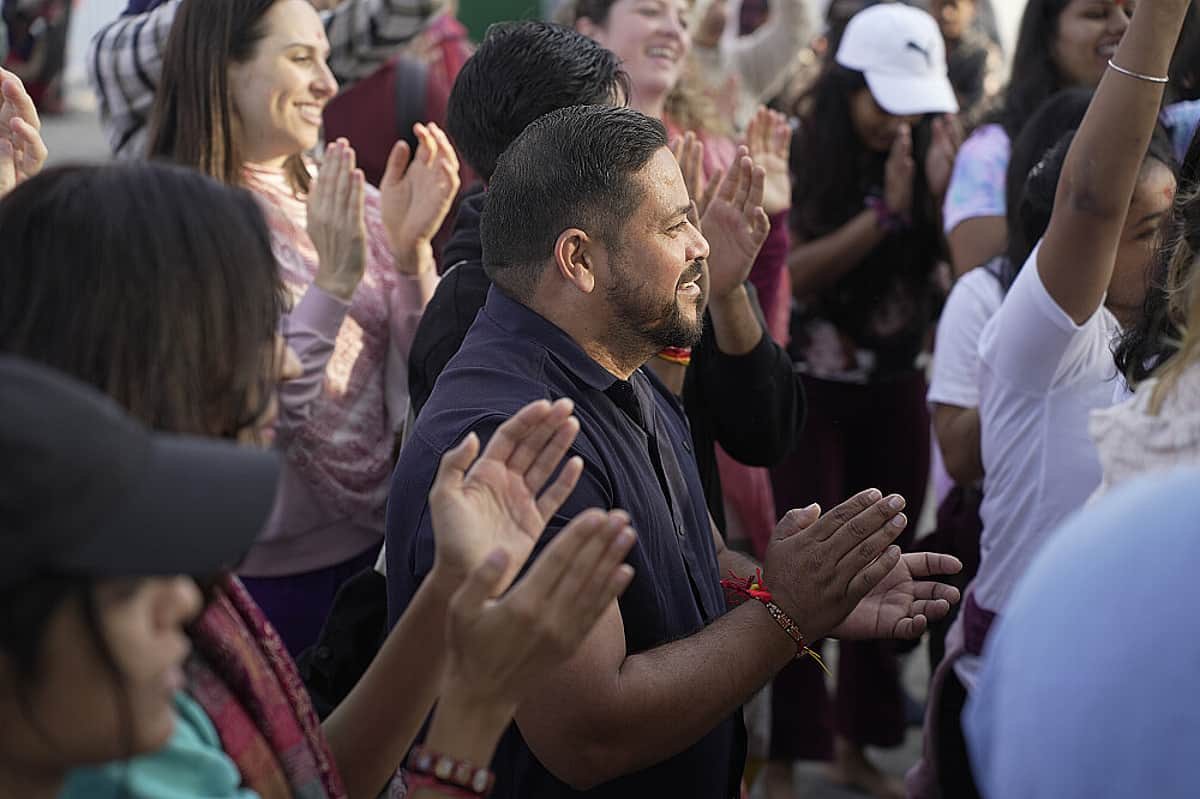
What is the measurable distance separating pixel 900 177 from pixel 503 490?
2.92 m

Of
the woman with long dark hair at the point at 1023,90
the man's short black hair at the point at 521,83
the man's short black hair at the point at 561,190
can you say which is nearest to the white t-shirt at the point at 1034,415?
the man's short black hair at the point at 561,190

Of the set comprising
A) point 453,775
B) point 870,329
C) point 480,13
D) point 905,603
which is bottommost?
point 480,13

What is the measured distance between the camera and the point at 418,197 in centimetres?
311

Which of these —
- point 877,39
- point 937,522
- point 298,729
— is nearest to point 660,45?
point 877,39

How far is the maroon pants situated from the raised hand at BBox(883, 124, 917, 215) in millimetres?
515

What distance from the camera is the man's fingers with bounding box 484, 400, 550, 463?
A: 1.69 metres

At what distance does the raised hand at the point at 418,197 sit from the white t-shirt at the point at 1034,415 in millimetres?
1176

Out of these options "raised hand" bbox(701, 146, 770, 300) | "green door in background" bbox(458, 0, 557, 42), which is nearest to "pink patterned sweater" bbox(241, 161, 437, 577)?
"raised hand" bbox(701, 146, 770, 300)

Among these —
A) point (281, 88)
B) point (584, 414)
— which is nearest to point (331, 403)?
point (281, 88)

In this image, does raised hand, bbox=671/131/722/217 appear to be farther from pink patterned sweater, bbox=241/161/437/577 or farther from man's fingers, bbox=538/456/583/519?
man's fingers, bbox=538/456/583/519

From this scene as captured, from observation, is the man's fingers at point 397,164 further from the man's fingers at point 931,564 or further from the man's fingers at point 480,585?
the man's fingers at point 480,585

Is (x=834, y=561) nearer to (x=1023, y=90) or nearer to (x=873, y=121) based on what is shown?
(x=1023, y=90)

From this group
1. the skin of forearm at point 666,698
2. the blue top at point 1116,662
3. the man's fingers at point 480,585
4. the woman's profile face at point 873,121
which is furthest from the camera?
the woman's profile face at point 873,121

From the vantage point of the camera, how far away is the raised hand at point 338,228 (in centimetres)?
291
